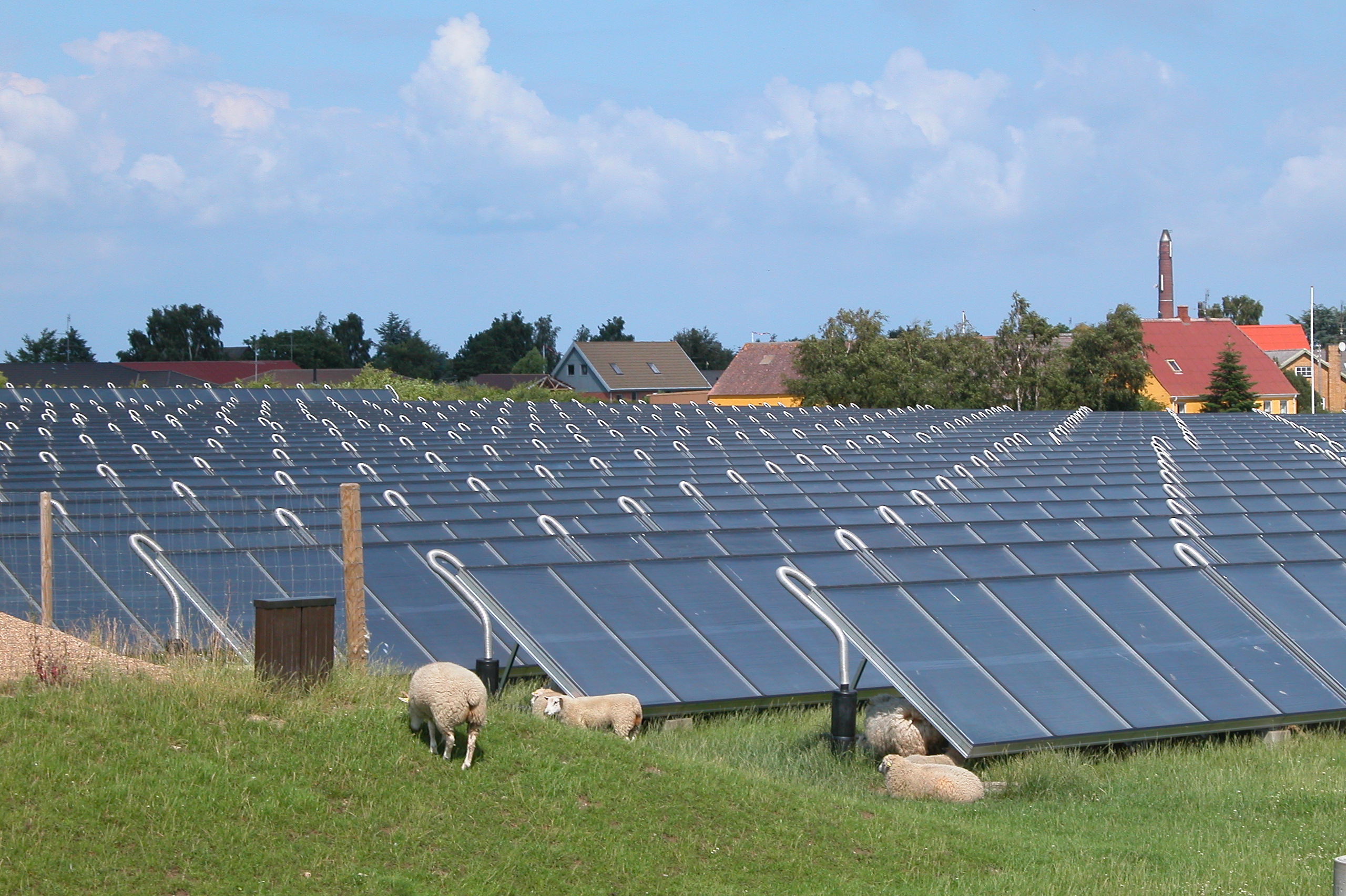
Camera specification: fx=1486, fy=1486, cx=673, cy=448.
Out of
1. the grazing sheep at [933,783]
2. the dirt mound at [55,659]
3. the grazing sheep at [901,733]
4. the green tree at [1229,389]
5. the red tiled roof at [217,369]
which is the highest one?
the red tiled roof at [217,369]

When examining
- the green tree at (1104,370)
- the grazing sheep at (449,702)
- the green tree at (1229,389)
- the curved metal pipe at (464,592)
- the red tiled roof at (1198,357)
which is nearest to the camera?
the grazing sheep at (449,702)

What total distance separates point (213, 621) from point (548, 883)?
6.11 metres

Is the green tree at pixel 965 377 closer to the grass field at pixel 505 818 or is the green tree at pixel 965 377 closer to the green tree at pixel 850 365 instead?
the green tree at pixel 850 365

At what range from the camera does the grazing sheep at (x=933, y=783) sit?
954cm

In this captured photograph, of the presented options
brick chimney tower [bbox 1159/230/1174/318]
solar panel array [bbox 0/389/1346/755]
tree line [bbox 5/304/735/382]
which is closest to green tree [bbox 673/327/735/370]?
tree line [bbox 5/304/735/382]

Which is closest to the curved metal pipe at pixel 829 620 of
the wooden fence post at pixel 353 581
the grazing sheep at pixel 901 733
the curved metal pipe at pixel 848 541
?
the grazing sheep at pixel 901 733

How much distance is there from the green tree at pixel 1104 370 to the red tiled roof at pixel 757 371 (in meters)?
32.1

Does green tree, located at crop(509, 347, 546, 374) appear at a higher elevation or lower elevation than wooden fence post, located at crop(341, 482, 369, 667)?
higher

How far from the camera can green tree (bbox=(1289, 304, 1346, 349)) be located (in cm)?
18275

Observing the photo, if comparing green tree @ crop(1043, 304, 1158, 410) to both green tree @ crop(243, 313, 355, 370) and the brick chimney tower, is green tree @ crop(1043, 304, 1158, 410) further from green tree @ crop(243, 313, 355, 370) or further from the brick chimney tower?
green tree @ crop(243, 313, 355, 370)

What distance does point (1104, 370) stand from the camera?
77.9m

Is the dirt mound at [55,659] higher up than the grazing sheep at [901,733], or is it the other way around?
the dirt mound at [55,659]

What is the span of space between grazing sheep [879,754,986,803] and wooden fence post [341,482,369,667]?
370cm

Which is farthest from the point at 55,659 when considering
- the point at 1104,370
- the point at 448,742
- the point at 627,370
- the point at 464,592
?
the point at 627,370
